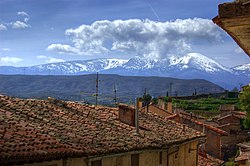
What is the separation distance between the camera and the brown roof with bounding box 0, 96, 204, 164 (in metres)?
10.2

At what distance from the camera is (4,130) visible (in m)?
11.1

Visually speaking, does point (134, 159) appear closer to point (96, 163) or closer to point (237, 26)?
point (96, 163)

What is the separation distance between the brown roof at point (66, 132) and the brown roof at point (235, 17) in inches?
258

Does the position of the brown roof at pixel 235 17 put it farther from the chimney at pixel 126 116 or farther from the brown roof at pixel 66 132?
the chimney at pixel 126 116

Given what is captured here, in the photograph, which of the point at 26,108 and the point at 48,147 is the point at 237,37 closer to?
the point at 48,147

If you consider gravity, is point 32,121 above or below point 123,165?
above

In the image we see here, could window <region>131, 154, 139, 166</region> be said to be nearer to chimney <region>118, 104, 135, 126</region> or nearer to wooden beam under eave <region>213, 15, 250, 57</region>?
chimney <region>118, 104, 135, 126</region>

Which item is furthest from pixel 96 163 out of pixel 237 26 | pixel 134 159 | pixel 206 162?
pixel 206 162

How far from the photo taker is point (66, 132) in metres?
13.7

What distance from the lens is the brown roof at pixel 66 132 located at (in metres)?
10.2

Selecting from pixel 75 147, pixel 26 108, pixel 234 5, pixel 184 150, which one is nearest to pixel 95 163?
pixel 75 147

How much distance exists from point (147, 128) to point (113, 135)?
418cm

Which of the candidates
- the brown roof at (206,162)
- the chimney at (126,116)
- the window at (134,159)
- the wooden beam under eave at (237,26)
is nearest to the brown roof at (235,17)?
the wooden beam under eave at (237,26)

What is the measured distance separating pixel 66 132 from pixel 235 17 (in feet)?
36.1
